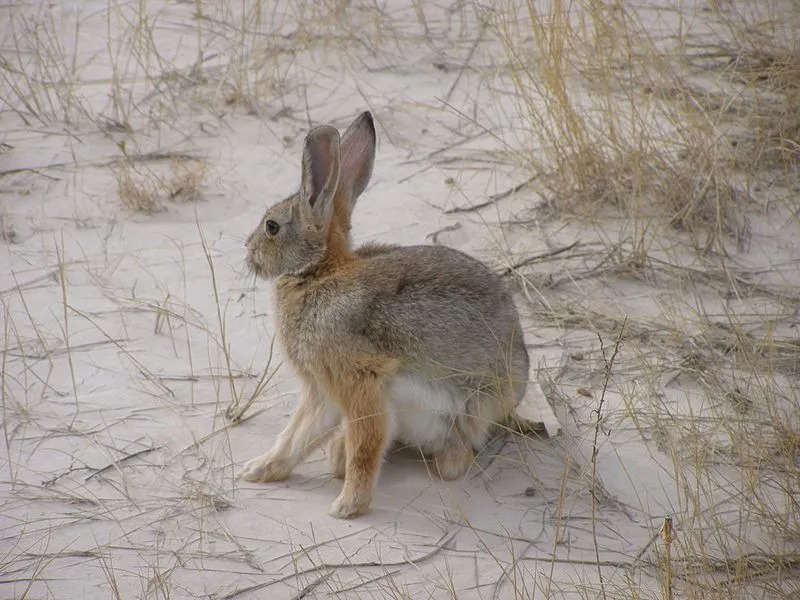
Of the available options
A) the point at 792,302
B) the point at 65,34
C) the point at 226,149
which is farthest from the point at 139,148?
the point at 792,302

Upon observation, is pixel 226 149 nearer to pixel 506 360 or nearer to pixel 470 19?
pixel 470 19

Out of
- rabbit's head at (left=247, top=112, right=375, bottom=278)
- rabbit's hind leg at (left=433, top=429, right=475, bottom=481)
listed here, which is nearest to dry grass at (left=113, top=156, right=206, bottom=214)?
rabbit's head at (left=247, top=112, right=375, bottom=278)

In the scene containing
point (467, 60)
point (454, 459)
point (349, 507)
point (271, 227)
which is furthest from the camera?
point (467, 60)

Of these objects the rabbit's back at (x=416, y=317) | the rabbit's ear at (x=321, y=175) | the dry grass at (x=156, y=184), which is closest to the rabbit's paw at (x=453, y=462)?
the rabbit's back at (x=416, y=317)

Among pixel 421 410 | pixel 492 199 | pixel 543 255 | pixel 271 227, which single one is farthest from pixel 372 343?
pixel 492 199

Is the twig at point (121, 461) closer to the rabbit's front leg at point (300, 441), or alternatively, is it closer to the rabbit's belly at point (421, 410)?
the rabbit's front leg at point (300, 441)

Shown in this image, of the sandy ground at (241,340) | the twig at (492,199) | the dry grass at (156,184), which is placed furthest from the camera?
the twig at (492,199)

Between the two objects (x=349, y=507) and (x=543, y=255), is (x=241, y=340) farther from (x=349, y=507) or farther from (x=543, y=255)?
(x=543, y=255)

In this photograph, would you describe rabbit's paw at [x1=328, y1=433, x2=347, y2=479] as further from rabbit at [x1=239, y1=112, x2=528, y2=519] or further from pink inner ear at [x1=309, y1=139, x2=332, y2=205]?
pink inner ear at [x1=309, y1=139, x2=332, y2=205]
